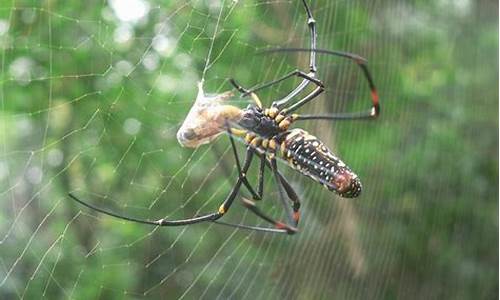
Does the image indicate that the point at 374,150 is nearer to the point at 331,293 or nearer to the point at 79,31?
the point at 331,293

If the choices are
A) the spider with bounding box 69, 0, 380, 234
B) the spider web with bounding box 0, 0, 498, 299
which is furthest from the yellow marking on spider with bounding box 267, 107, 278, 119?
the spider web with bounding box 0, 0, 498, 299

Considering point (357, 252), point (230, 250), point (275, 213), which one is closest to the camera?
point (275, 213)

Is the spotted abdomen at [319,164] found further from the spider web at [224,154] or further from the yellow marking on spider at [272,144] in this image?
the spider web at [224,154]

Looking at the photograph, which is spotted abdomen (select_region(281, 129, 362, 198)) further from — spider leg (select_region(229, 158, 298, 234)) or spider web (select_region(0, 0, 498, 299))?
spider web (select_region(0, 0, 498, 299))

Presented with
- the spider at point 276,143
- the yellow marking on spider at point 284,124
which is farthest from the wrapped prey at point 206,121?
the yellow marking on spider at point 284,124

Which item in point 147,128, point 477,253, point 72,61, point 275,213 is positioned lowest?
point 477,253

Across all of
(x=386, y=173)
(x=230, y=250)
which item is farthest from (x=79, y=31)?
(x=386, y=173)
